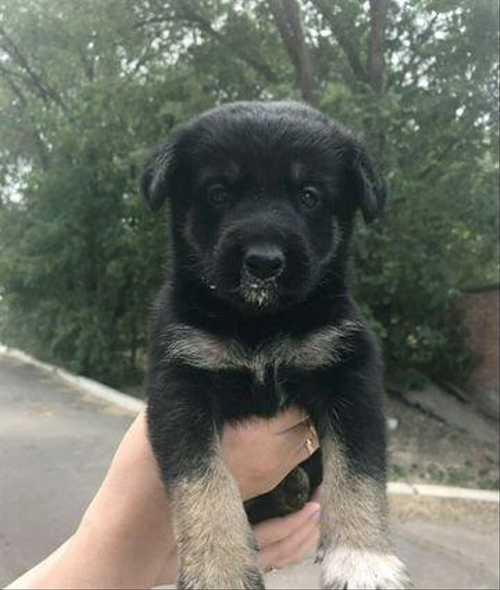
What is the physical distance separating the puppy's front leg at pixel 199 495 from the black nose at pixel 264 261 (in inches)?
14.5

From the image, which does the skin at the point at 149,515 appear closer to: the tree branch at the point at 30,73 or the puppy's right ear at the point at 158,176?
the puppy's right ear at the point at 158,176

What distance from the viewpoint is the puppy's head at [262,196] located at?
1672 millimetres

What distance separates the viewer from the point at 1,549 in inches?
58.0

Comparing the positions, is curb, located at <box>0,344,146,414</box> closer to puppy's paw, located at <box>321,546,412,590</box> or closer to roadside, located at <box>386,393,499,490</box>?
puppy's paw, located at <box>321,546,412,590</box>

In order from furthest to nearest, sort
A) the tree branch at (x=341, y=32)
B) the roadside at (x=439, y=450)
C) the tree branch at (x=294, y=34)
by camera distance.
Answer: the roadside at (x=439, y=450)
the tree branch at (x=294, y=34)
the tree branch at (x=341, y=32)

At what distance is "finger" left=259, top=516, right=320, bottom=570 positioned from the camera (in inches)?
79.7

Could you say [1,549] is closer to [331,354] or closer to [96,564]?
[96,564]

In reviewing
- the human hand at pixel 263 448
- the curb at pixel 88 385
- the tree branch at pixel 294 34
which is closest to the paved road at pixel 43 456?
the curb at pixel 88 385

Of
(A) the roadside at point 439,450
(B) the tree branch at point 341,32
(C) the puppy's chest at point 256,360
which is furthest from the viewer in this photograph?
(A) the roadside at point 439,450

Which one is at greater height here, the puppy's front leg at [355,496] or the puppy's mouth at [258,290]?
the puppy's mouth at [258,290]

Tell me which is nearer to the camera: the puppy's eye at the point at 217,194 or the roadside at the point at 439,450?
the puppy's eye at the point at 217,194

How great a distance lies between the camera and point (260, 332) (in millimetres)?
1829

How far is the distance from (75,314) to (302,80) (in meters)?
1.56

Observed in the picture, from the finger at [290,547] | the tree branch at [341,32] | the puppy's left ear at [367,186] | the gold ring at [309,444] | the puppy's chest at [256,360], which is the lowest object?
the finger at [290,547]
